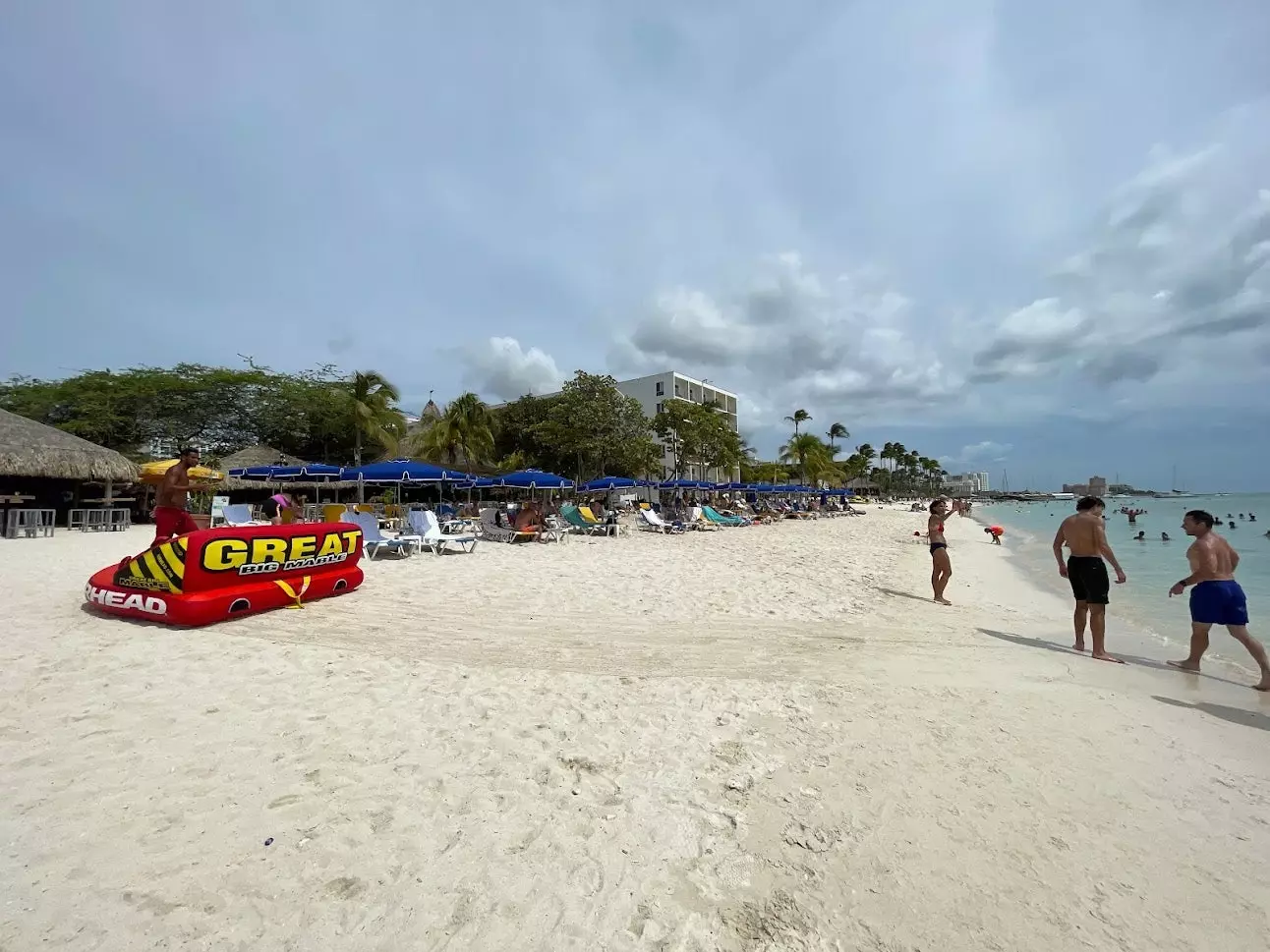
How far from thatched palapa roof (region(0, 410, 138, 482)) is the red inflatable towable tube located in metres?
15.1

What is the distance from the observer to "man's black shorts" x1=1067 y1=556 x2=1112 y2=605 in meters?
5.55

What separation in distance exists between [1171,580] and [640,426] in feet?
87.0

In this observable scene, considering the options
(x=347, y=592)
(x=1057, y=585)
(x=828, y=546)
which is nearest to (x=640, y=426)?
(x=828, y=546)

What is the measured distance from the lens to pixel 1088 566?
5.67 meters

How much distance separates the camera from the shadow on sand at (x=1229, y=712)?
4016mm

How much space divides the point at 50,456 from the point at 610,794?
21.6 meters

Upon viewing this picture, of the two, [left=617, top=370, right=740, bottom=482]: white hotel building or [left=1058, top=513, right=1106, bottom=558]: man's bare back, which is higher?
[left=617, top=370, right=740, bottom=482]: white hotel building

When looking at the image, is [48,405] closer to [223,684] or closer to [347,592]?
[347,592]

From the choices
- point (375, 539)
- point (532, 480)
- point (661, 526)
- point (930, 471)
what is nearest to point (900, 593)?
point (375, 539)

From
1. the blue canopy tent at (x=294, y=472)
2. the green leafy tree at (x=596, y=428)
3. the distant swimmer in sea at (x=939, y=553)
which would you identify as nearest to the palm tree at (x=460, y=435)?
the green leafy tree at (x=596, y=428)

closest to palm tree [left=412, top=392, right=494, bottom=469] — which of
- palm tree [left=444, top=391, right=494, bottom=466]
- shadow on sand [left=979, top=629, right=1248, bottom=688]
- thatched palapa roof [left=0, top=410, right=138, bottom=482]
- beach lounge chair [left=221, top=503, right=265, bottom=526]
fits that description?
palm tree [left=444, top=391, right=494, bottom=466]

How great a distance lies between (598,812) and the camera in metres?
2.55

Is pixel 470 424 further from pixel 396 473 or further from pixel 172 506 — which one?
pixel 172 506

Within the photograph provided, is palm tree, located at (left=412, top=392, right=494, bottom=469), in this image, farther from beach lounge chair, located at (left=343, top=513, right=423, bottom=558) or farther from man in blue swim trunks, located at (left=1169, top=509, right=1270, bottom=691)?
man in blue swim trunks, located at (left=1169, top=509, right=1270, bottom=691)
